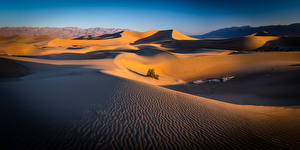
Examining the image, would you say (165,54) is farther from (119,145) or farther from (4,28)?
(4,28)

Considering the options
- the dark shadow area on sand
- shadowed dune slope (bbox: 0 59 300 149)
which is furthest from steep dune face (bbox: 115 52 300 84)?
shadowed dune slope (bbox: 0 59 300 149)

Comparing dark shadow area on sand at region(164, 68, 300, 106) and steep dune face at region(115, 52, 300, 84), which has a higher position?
steep dune face at region(115, 52, 300, 84)

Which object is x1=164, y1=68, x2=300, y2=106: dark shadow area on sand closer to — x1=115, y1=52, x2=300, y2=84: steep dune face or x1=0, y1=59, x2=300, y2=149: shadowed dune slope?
x1=0, y1=59, x2=300, y2=149: shadowed dune slope

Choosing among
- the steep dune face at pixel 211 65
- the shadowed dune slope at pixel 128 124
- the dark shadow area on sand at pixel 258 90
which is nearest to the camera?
the shadowed dune slope at pixel 128 124

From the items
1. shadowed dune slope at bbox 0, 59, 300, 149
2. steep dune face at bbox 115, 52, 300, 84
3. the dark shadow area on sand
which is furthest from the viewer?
steep dune face at bbox 115, 52, 300, 84

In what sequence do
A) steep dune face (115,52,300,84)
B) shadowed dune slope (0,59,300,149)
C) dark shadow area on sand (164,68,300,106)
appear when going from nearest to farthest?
shadowed dune slope (0,59,300,149) → dark shadow area on sand (164,68,300,106) → steep dune face (115,52,300,84)

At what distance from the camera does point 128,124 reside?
349 cm

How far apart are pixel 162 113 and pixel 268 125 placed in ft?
9.34

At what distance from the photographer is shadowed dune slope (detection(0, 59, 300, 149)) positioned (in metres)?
2.82

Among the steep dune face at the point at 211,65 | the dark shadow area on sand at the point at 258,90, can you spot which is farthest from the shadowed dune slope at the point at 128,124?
the steep dune face at the point at 211,65

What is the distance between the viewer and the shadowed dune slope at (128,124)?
111 inches

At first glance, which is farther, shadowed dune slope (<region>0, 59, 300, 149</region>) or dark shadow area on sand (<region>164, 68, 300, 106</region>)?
dark shadow area on sand (<region>164, 68, 300, 106</region>)

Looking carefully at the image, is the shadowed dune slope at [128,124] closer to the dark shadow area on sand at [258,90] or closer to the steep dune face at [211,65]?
the dark shadow area on sand at [258,90]

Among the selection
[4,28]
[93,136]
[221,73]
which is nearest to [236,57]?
[221,73]
